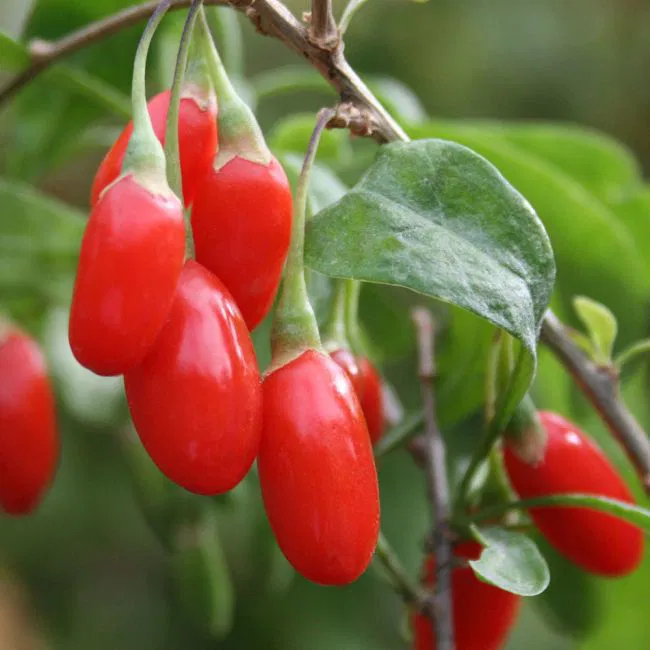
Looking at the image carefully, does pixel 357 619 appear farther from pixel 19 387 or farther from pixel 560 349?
pixel 560 349

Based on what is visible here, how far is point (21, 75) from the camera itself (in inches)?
33.3

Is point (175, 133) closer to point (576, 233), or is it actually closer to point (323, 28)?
point (323, 28)

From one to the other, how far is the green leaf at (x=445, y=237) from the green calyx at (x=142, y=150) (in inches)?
3.7

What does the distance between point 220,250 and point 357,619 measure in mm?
1142

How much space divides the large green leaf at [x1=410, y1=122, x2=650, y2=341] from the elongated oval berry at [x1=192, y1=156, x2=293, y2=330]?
0.35 m

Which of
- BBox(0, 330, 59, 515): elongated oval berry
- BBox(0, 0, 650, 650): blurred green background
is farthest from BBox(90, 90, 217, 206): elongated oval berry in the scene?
BBox(0, 330, 59, 515): elongated oval berry

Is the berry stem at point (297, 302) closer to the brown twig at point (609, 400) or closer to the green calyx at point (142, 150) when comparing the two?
the green calyx at point (142, 150)

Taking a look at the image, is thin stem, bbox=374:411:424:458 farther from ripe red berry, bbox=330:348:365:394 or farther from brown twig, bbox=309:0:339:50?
brown twig, bbox=309:0:339:50

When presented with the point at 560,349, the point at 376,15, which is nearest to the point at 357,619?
the point at 560,349

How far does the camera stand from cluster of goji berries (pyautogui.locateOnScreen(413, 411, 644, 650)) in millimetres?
737

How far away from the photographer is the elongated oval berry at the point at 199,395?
20.7 inches

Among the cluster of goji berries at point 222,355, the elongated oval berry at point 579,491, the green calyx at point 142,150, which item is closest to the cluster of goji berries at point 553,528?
the elongated oval berry at point 579,491

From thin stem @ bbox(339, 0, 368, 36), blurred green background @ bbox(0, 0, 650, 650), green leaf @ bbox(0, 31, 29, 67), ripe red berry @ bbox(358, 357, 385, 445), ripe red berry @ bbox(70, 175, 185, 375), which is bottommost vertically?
blurred green background @ bbox(0, 0, 650, 650)

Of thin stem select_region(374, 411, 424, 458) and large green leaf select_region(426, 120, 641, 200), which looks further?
large green leaf select_region(426, 120, 641, 200)
